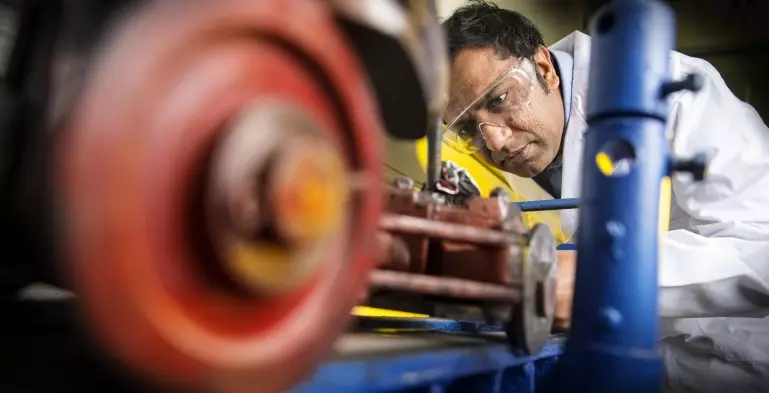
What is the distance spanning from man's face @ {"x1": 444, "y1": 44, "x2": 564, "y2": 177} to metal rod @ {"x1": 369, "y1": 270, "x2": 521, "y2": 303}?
1017 mm

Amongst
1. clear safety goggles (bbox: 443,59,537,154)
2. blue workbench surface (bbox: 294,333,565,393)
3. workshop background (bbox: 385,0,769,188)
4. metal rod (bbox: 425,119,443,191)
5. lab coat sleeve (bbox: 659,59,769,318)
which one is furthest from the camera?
workshop background (bbox: 385,0,769,188)

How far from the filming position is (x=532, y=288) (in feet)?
2.26

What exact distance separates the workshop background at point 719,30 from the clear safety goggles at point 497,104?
1.49 meters

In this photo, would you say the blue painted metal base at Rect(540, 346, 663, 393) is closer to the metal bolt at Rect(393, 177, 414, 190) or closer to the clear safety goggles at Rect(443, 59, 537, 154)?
the metal bolt at Rect(393, 177, 414, 190)

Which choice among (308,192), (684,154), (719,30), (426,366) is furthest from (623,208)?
(719,30)

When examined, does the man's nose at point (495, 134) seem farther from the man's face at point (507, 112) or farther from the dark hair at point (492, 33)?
the dark hair at point (492, 33)

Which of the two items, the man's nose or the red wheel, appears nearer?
the red wheel

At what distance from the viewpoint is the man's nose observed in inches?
65.4

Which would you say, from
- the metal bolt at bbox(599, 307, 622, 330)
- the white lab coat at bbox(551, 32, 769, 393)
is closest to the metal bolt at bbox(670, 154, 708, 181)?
the metal bolt at bbox(599, 307, 622, 330)

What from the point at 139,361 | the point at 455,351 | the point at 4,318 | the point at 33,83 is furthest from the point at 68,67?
the point at 455,351

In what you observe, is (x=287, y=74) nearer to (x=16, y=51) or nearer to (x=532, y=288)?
(x=16, y=51)

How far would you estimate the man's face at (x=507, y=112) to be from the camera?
1.61m

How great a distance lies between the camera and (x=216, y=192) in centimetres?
32

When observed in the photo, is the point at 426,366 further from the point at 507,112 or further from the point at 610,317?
the point at 507,112
